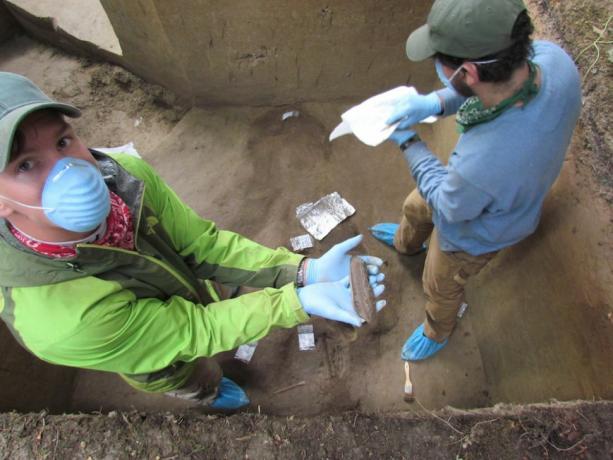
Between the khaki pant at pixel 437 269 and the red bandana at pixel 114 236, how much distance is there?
64.5 inches

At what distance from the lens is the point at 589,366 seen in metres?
1.93

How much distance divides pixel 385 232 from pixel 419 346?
978mm

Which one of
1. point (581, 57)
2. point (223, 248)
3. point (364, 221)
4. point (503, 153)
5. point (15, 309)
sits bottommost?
point (364, 221)

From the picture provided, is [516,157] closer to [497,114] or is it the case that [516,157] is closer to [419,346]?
[497,114]

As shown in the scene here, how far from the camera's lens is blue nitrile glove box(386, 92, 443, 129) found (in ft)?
6.97

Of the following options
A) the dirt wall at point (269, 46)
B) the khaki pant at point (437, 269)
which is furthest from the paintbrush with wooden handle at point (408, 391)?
the dirt wall at point (269, 46)

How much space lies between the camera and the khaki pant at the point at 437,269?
7.08 ft

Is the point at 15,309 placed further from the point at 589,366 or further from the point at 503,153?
the point at 589,366

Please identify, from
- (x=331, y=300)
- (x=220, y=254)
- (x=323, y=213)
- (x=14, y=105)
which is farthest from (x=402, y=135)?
(x=14, y=105)

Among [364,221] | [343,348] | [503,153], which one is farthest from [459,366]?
[503,153]

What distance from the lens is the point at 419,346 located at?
2746 mm

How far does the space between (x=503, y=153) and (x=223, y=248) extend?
60.9 inches

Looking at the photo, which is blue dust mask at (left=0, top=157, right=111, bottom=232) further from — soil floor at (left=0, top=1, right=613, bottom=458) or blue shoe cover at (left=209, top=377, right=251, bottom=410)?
blue shoe cover at (left=209, top=377, right=251, bottom=410)

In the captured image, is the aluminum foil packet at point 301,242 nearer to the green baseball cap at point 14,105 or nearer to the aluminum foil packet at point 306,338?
the aluminum foil packet at point 306,338
